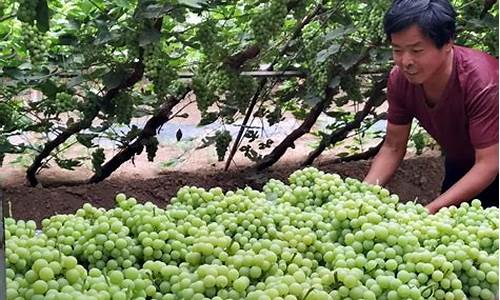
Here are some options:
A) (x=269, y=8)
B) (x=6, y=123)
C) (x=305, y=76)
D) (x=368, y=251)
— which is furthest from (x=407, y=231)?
(x=6, y=123)

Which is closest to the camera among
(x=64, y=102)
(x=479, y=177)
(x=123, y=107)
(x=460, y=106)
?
(x=479, y=177)

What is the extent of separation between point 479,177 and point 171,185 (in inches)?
52.5

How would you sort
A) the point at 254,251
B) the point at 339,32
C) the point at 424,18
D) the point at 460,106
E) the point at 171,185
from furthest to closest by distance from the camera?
the point at 171,185 → the point at 339,32 → the point at 460,106 → the point at 424,18 → the point at 254,251

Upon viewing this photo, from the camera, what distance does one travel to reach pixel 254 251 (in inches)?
43.2

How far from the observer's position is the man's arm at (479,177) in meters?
1.65

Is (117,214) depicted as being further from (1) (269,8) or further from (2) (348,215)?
(1) (269,8)

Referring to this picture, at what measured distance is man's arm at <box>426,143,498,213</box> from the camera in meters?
1.65

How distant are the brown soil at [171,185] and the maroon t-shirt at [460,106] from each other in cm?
33

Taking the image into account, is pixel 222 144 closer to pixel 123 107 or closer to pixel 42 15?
pixel 123 107

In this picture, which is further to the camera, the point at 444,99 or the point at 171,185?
the point at 171,185

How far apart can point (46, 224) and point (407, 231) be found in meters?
0.55

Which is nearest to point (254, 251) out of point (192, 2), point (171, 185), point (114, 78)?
point (192, 2)

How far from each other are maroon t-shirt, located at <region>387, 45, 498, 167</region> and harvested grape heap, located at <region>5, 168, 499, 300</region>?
462mm

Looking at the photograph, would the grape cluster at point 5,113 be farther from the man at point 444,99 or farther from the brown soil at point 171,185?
the man at point 444,99
